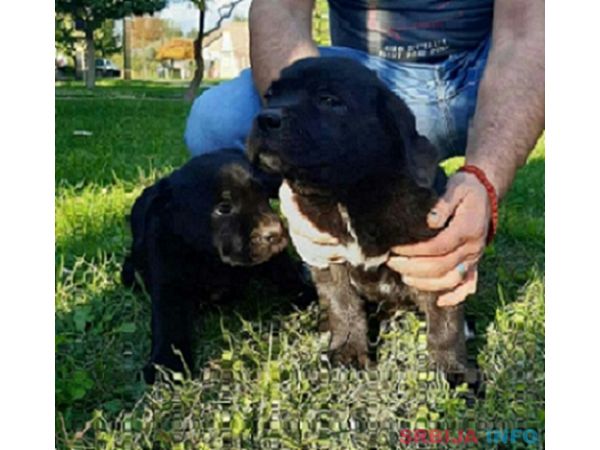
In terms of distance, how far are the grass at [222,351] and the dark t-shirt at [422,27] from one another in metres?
0.37

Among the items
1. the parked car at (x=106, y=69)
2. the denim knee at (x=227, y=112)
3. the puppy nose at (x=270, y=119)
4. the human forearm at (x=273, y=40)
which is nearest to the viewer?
the puppy nose at (x=270, y=119)

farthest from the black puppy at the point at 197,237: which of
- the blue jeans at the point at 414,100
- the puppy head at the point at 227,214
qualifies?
the blue jeans at the point at 414,100

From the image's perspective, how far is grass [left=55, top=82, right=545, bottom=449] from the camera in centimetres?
161

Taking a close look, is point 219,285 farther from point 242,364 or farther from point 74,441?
point 74,441

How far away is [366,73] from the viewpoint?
1652 mm

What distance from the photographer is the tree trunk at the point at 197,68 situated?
1864mm

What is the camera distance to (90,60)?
72.5 inches

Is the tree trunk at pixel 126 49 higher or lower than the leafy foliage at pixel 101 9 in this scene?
lower

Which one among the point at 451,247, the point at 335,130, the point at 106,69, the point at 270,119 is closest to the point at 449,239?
the point at 451,247

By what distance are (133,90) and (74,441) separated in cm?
76

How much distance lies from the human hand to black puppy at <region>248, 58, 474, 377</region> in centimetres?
2

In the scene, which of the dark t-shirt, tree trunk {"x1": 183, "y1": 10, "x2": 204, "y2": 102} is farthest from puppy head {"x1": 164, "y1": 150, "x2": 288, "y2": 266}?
the dark t-shirt

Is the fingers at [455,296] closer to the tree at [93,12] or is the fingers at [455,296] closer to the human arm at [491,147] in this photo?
the human arm at [491,147]
